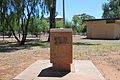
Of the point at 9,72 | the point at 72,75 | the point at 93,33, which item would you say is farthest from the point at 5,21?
the point at 93,33

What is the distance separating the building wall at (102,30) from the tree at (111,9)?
30.2 meters

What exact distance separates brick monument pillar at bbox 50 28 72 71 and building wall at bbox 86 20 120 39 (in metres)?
35.2

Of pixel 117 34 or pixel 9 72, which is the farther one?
pixel 117 34

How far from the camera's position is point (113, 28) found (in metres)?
45.3

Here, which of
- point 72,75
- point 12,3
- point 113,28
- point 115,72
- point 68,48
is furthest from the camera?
point 113,28

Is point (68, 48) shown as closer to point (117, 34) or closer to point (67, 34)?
point (67, 34)

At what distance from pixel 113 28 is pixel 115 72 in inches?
1359

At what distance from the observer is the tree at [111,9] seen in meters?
78.4

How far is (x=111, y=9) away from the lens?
8475 cm

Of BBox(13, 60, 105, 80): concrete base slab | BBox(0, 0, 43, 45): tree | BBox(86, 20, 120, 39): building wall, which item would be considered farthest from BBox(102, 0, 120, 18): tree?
BBox(13, 60, 105, 80): concrete base slab

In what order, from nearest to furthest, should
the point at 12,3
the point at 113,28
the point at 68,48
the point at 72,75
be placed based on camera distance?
the point at 72,75
the point at 68,48
the point at 12,3
the point at 113,28

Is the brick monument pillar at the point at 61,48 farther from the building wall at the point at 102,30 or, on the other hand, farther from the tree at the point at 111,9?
the tree at the point at 111,9

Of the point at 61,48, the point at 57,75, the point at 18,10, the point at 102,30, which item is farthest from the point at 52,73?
the point at 102,30

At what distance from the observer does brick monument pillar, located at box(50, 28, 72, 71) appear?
34.7 feet
